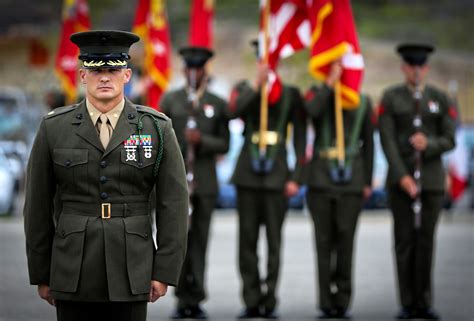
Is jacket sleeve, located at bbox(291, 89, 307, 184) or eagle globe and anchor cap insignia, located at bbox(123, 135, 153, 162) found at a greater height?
jacket sleeve, located at bbox(291, 89, 307, 184)

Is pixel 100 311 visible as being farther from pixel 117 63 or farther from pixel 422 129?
pixel 422 129

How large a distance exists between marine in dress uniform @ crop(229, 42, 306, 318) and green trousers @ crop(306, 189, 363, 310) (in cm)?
29

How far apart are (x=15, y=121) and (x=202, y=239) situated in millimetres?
21681

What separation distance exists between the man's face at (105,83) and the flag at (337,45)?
4426mm

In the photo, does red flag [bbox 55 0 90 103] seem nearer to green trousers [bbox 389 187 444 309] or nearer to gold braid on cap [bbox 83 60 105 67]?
green trousers [bbox 389 187 444 309]

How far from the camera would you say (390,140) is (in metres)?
9.76

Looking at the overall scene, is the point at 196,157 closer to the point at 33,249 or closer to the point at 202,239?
the point at 202,239

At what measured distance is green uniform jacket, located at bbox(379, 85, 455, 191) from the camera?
32.0 feet

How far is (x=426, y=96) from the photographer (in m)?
9.88

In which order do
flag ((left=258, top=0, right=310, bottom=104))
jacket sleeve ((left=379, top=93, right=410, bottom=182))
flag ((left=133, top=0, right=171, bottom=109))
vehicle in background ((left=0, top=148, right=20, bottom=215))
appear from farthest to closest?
1. vehicle in background ((left=0, top=148, right=20, bottom=215))
2. flag ((left=133, top=0, right=171, bottom=109))
3. flag ((left=258, top=0, right=310, bottom=104))
4. jacket sleeve ((left=379, top=93, right=410, bottom=182))

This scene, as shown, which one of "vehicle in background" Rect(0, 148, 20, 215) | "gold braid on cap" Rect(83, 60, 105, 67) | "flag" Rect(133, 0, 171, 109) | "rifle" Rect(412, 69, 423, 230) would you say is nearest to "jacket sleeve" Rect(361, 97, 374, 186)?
"rifle" Rect(412, 69, 423, 230)

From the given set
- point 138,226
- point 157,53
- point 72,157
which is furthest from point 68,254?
point 157,53

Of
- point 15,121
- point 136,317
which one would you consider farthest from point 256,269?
point 15,121

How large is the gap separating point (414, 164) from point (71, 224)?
479cm
